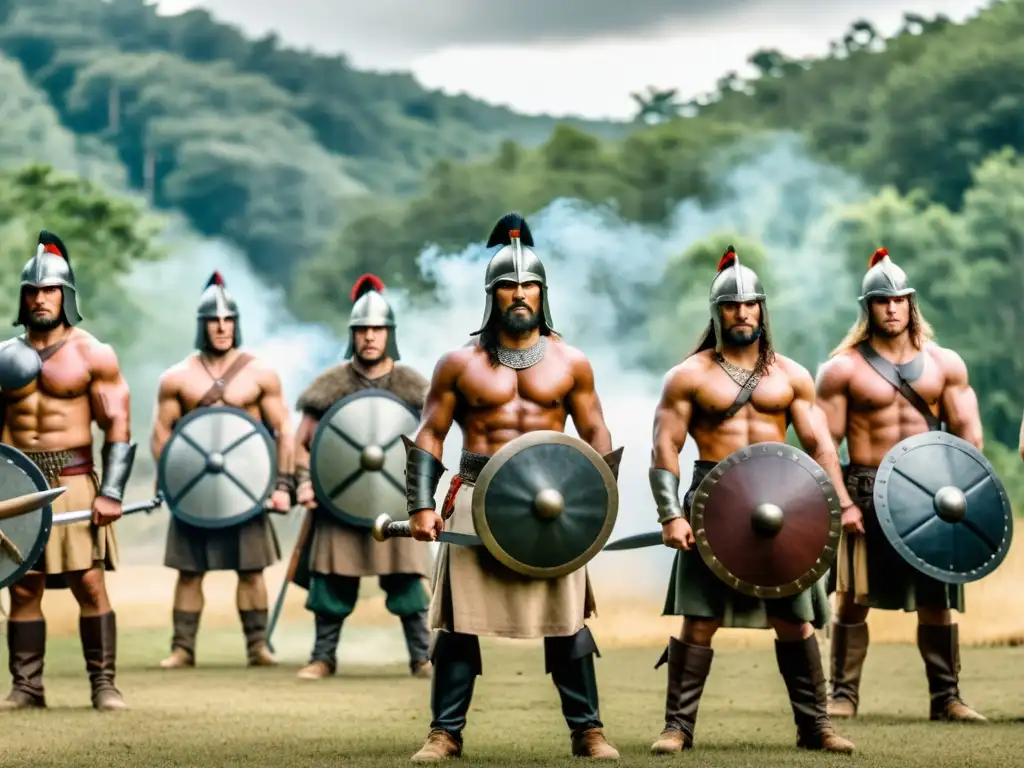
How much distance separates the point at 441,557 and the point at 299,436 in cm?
393

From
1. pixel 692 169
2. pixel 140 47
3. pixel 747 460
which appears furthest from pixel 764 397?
pixel 140 47

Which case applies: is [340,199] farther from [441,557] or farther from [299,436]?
[441,557]

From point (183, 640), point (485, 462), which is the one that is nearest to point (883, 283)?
point (485, 462)

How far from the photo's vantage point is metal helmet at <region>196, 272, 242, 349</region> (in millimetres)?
11602

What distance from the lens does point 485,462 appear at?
24.4 feet

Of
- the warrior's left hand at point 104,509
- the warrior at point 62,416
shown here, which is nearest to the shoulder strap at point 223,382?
the warrior at point 62,416

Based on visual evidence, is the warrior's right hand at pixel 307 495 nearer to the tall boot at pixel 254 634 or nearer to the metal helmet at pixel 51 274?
the tall boot at pixel 254 634

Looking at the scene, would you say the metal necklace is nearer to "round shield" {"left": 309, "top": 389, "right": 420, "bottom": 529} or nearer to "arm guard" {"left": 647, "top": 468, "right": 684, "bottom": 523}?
"arm guard" {"left": 647, "top": 468, "right": 684, "bottom": 523}

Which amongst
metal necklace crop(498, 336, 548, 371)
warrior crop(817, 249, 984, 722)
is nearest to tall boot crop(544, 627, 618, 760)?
metal necklace crop(498, 336, 548, 371)

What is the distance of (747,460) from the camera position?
24.4 ft

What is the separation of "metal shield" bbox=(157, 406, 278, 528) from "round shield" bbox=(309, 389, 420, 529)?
483mm

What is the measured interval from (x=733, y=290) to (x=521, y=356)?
2.78 feet

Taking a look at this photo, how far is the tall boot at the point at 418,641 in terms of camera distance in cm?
1139

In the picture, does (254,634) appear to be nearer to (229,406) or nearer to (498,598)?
(229,406)
